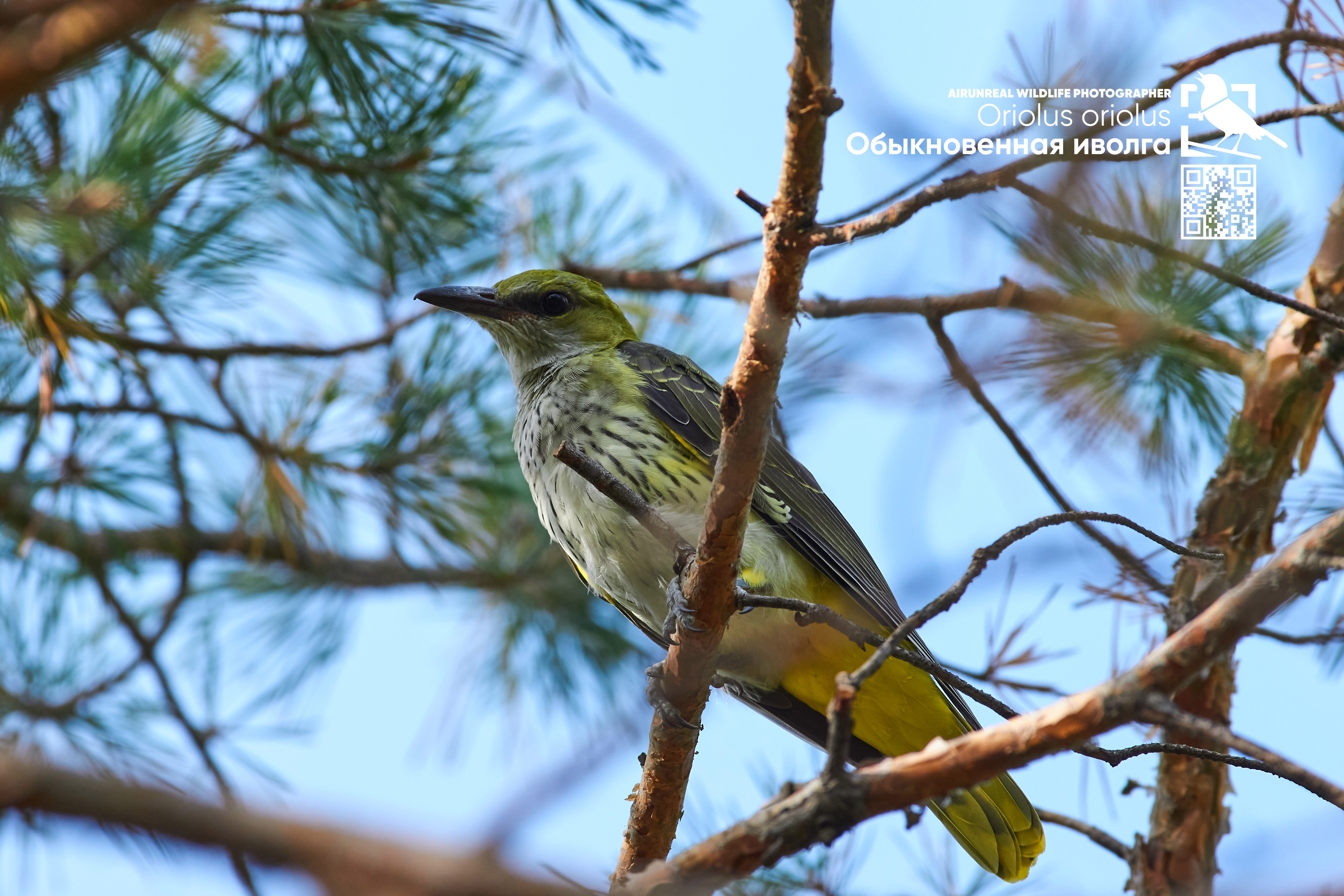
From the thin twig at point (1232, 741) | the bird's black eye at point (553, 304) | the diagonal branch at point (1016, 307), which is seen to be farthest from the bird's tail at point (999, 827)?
the bird's black eye at point (553, 304)

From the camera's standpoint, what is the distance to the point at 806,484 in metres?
3.57

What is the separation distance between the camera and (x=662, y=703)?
2623 millimetres

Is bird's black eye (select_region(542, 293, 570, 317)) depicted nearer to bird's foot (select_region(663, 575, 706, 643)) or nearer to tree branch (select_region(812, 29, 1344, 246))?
bird's foot (select_region(663, 575, 706, 643))

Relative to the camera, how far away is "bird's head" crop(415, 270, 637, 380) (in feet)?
13.3

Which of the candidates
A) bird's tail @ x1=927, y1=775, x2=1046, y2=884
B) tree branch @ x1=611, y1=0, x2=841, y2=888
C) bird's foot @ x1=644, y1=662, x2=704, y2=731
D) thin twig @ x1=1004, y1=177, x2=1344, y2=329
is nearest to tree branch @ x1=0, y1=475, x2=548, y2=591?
bird's foot @ x1=644, y1=662, x2=704, y2=731

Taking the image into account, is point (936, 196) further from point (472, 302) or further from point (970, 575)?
point (472, 302)

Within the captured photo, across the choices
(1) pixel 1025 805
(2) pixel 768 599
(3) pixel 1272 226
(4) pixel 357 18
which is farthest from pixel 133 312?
(3) pixel 1272 226

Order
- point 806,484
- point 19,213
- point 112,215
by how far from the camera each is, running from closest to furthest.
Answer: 1. point 19,213
2. point 112,215
3. point 806,484

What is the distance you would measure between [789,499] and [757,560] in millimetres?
258

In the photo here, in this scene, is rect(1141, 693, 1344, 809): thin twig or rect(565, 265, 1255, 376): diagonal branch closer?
rect(1141, 693, 1344, 809): thin twig

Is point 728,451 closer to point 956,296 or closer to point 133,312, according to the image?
point 956,296

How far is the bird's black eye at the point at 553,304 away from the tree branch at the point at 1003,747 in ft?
8.60

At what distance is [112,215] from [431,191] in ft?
3.65

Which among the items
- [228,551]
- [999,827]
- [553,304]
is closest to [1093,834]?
[999,827]
